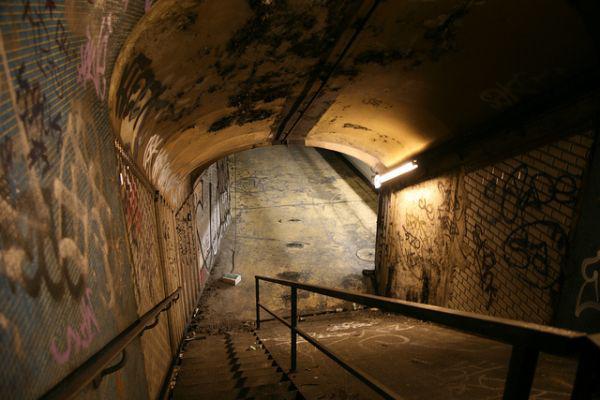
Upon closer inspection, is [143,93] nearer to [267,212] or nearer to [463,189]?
[463,189]

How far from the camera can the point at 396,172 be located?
6281 millimetres

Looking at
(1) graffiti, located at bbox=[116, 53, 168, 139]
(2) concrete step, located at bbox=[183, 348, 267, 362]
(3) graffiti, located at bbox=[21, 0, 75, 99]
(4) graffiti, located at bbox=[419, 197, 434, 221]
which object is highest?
(1) graffiti, located at bbox=[116, 53, 168, 139]

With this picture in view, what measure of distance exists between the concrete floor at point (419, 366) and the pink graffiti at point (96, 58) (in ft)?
6.71

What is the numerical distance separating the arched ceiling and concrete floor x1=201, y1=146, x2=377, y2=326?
4247 mm

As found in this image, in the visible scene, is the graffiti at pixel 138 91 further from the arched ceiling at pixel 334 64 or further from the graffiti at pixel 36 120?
the graffiti at pixel 36 120

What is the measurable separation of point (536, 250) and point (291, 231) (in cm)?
868

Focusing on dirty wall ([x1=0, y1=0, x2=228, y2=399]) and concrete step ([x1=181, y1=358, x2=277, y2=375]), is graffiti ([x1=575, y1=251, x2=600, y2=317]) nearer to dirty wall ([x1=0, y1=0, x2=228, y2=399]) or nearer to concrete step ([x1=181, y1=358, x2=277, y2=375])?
concrete step ([x1=181, y1=358, x2=277, y2=375])

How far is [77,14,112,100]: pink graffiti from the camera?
1458mm

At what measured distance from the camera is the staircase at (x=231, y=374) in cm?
282

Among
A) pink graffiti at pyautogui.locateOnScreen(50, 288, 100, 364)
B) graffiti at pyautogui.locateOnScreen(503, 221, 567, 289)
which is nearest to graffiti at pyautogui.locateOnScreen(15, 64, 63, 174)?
pink graffiti at pyautogui.locateOnScreen(50, 288, 100, 364)

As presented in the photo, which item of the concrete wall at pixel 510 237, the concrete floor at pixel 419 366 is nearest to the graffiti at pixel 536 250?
the concrete wall at pixel 510 237

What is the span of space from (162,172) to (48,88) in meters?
3.30

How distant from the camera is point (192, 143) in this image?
4.75 meters

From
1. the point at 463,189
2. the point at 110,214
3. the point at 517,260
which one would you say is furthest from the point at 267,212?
the point at 110,214
